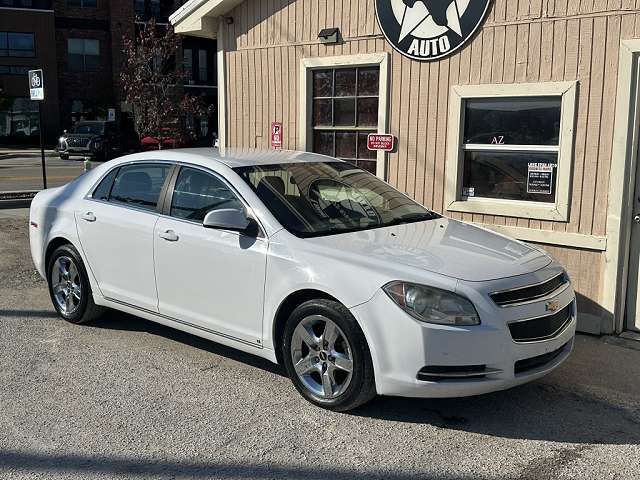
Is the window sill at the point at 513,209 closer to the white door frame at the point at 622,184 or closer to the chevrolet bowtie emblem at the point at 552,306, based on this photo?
the white door frame at the point at 622,184

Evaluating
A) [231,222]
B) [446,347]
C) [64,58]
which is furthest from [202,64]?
[446,347]

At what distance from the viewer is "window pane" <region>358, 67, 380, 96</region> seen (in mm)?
7523

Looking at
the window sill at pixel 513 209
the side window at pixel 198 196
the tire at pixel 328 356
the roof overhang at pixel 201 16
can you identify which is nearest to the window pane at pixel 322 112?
the roof overhang at pixel 201 16

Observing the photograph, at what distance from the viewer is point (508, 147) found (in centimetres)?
662

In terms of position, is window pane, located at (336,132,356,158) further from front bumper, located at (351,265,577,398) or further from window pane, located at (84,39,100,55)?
window pane, located at (84,39,100,55)

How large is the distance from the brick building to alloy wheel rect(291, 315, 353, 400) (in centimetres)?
3577

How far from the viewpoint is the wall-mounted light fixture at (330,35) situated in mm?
7691

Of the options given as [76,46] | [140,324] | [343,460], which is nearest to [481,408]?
[343,460]

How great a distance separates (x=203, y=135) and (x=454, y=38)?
3317 centimetres

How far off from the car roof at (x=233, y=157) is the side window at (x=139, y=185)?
93mm

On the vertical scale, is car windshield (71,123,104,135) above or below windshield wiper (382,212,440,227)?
above

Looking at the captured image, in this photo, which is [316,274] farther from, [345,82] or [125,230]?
[345,82]

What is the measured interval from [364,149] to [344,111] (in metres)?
0.48

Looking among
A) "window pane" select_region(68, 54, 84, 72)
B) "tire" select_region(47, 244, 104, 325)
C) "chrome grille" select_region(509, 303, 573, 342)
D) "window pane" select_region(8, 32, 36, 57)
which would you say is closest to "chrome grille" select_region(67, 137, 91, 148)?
"window pane" select_region(8, 32, 36, 57)
